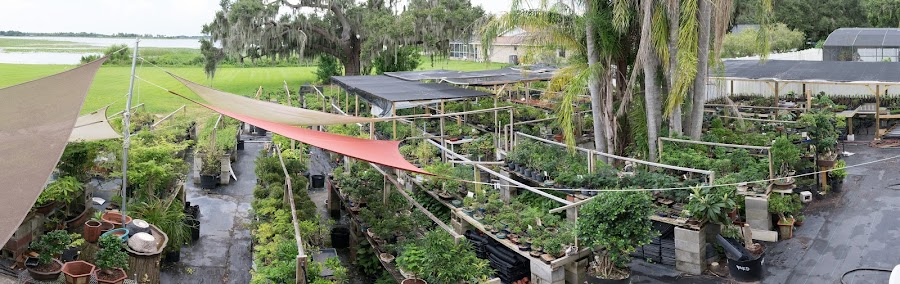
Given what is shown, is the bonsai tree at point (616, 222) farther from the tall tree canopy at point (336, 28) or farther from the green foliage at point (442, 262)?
the tall tree canopy at point (336, 28)

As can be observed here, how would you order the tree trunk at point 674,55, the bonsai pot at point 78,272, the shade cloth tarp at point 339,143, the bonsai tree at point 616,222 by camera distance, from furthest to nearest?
the tree trunk at point 674,55 → the shade cloth tarp at point 339,143 → the bonsai tree at point 616,222 → the bonsai pot at point 78,272

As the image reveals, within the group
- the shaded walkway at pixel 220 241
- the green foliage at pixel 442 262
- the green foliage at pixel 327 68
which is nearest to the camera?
the green foliage at pixel 442 262

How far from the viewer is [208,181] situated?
16.8 m

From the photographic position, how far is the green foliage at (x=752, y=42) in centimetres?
→ 3647

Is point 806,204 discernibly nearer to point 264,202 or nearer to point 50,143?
point 264,202

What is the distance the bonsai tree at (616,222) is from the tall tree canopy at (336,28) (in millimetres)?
24591

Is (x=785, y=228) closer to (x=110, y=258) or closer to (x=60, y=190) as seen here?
(x=110, y=258)

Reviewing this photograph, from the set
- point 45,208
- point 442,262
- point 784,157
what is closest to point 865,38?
point 784,157

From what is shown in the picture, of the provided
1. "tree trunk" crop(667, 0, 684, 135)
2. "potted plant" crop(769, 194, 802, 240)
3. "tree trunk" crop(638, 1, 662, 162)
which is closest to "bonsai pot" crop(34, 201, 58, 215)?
"tree trunk" crop(638, 1, 662, 162)

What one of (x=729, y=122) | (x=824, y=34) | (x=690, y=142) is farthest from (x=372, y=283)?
(x=824, y=34)

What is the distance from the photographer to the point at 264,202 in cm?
1146

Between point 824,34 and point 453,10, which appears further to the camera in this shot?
point 824,34

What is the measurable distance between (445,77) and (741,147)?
10.8m

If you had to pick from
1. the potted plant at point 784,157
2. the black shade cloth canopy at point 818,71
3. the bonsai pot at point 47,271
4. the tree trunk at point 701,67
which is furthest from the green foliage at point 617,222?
the black shade cloth canopy at point 818,71
